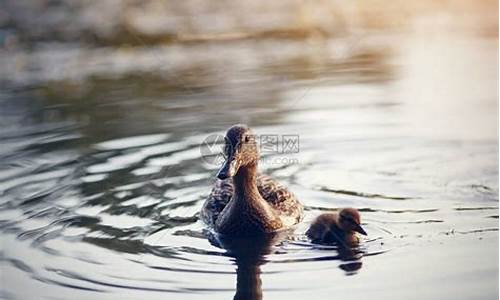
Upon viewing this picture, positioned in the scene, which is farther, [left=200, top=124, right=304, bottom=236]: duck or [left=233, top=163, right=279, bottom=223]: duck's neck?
[left=233, top=163, right=279, bottom=223]: duck's neck

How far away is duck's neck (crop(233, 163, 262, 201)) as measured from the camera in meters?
9.05

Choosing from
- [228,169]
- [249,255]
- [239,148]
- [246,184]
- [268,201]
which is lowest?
[249,255]

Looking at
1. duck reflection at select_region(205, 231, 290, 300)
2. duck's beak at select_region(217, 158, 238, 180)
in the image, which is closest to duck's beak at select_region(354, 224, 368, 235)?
duck reflection at select_region(205, 231, 290, 300)

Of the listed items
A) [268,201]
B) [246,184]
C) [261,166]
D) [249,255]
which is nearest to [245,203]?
[246,184]

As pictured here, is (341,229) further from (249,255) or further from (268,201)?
(268,201)

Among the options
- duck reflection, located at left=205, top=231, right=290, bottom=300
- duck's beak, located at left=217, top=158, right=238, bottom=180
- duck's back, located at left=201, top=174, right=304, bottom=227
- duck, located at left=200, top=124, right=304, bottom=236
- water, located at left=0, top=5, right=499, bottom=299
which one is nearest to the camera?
duck reflection, located at left=205, top=231, right=290, bottom=300

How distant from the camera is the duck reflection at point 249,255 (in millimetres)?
Answer: 7307

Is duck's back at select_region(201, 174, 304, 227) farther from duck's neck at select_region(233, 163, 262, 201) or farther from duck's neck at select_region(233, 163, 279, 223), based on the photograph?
duck's neck at select_region(233, 163, 262, 201)

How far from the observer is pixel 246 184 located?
9102 millimetres

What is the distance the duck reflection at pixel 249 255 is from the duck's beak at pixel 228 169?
51 cm

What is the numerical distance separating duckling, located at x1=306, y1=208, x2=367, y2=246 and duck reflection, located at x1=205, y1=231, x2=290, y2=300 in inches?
14.1

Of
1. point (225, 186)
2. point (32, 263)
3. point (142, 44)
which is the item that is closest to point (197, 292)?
point (32, 263)

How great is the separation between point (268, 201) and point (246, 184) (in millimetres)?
375

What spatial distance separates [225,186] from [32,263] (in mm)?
2115
